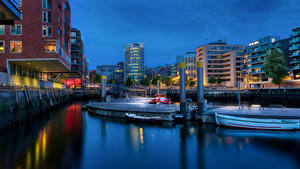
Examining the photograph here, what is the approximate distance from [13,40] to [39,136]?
29388 mm

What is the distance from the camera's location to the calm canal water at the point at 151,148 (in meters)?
16.2

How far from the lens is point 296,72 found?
3691 inches

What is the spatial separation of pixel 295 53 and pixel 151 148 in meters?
103

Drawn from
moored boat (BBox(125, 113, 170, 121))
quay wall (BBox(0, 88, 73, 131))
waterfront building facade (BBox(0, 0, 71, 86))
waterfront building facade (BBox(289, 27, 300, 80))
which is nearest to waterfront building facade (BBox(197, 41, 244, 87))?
waterfront building facade (BBox(289, 27, 300, 80))

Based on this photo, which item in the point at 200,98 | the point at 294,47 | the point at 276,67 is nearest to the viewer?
the point at 200,98

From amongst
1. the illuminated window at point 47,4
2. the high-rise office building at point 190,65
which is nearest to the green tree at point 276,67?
the illuminated window at point 47,4

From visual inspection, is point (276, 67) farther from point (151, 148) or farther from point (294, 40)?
point (151, 148)

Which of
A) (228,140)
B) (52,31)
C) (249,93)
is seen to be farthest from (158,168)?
(249,93)

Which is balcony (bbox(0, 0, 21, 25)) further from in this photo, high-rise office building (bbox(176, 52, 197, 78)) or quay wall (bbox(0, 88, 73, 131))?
high-rise office building (bbox(176, 52, 197, 78))

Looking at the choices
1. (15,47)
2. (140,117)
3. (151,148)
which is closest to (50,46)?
(15,47)

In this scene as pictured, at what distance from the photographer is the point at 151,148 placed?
20.0 metres

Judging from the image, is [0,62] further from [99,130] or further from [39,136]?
[99,130]

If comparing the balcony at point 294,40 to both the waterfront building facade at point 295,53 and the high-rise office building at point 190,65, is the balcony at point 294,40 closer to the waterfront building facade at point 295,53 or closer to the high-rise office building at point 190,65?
the waterfront building facade at point 295,53

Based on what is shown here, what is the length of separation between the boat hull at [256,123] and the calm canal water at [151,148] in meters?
0.75
